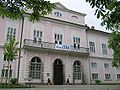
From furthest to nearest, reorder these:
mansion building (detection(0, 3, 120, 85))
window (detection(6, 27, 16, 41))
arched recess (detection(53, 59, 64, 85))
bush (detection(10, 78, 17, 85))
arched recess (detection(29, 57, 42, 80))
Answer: arched recess (detection(53, 59, 64, 85))
window (detection(6, 27, 16, 41))
arched recess (detection(29, 57, 42, 80))
mansion building (detection(0, 3, 120, 85))
bush (detection(10, 78, 17, 85))

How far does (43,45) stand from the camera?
24.7 metres

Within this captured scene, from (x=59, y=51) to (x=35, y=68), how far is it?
14.3 feet

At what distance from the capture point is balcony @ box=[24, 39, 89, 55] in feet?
77.2

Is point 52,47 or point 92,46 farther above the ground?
point 92,46

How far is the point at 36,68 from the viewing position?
24.0 meters

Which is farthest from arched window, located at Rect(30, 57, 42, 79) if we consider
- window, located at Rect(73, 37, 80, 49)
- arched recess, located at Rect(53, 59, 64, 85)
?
window, located at Rect(73, 37, 80, 49)

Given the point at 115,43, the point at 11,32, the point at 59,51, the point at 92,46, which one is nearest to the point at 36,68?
the point at 59,51

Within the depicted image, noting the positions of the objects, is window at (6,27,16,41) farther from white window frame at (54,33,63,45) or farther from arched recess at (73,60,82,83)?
arched recess at (73,60,82,83)

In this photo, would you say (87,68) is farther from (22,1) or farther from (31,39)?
(22,1)

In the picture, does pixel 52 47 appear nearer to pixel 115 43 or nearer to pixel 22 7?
pixel 115 43

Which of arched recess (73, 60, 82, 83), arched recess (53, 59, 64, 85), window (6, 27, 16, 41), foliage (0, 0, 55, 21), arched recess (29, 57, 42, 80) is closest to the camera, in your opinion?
foliage (0, 0, 55, 21)

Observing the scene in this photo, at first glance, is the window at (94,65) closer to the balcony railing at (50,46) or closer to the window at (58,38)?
the balcony railing at (50,46)

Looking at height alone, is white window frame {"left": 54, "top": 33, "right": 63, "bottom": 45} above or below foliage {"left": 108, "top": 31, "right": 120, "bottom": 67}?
above

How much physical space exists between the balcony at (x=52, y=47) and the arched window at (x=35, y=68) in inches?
76.2
